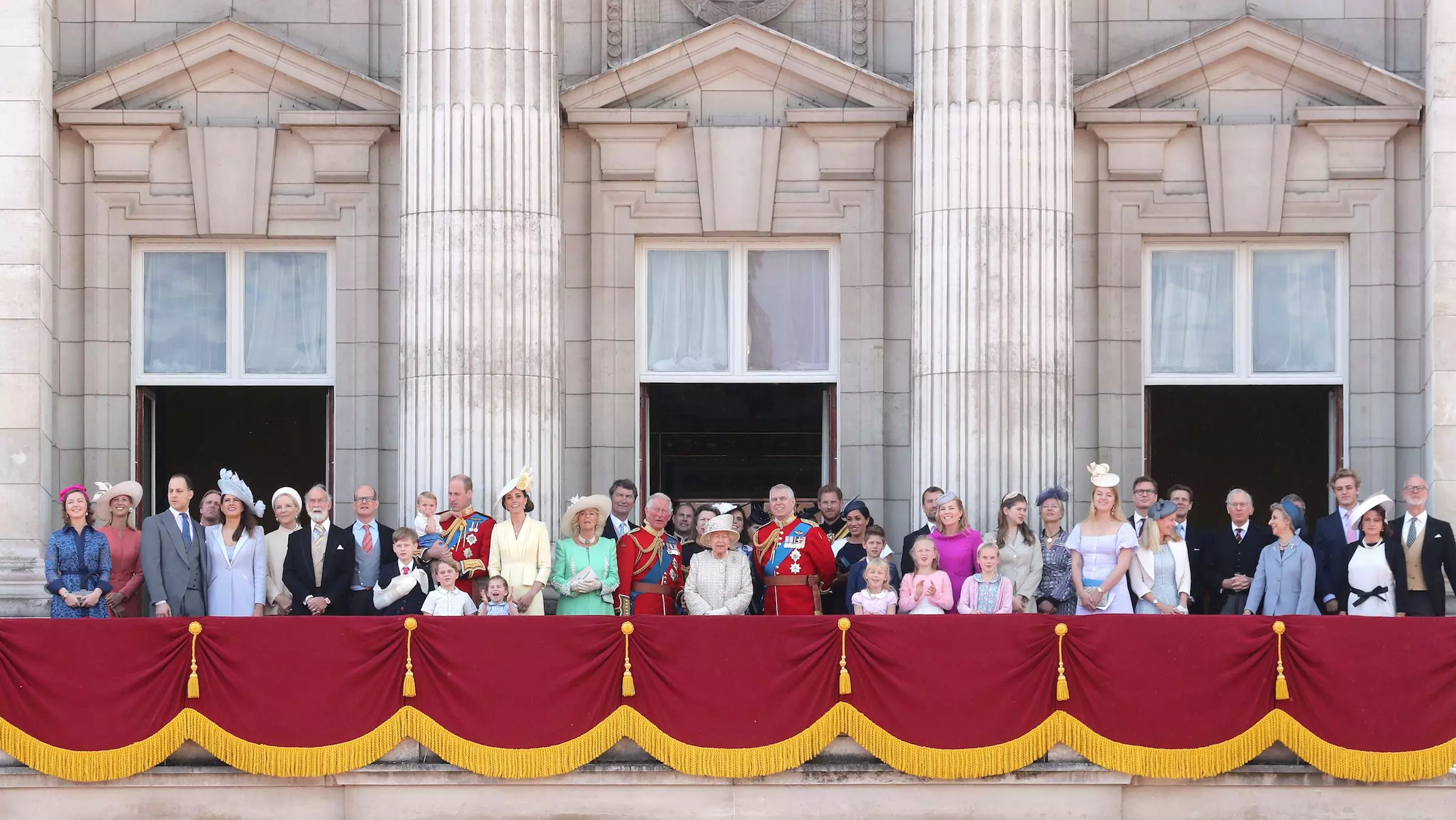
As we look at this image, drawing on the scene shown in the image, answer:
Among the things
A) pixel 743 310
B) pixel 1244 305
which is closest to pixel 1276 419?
pixel 1244 305

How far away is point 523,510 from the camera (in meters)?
19.2

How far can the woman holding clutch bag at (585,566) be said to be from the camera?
1902 centimetres

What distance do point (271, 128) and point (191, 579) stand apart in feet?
19.1

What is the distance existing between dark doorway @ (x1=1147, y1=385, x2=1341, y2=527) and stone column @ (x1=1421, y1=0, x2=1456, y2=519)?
1.26 m

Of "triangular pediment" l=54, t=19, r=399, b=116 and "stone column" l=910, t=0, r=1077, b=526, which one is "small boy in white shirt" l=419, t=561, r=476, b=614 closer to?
"stone column" l=910, t=0, r=1077, b=526

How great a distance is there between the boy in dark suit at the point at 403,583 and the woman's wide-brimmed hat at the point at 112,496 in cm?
257

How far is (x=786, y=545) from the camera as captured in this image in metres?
19.2

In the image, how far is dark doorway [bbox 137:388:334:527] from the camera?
23.3m

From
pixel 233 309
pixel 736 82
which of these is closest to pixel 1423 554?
pixel 736 82

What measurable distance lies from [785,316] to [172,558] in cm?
714

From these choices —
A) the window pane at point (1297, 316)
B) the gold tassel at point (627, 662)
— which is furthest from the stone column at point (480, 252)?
the window pane at point (1297, 316)

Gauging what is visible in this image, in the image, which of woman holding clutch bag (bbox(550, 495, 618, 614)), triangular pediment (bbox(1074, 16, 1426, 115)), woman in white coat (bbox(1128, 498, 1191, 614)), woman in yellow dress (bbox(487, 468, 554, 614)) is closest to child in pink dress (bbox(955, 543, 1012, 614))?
woman in white coat (bbox(1128, 498, 1191, 614))

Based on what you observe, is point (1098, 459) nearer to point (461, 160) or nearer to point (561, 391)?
point (561, 391)

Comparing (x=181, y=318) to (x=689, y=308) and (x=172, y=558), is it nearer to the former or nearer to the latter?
(x=172, y=558)
